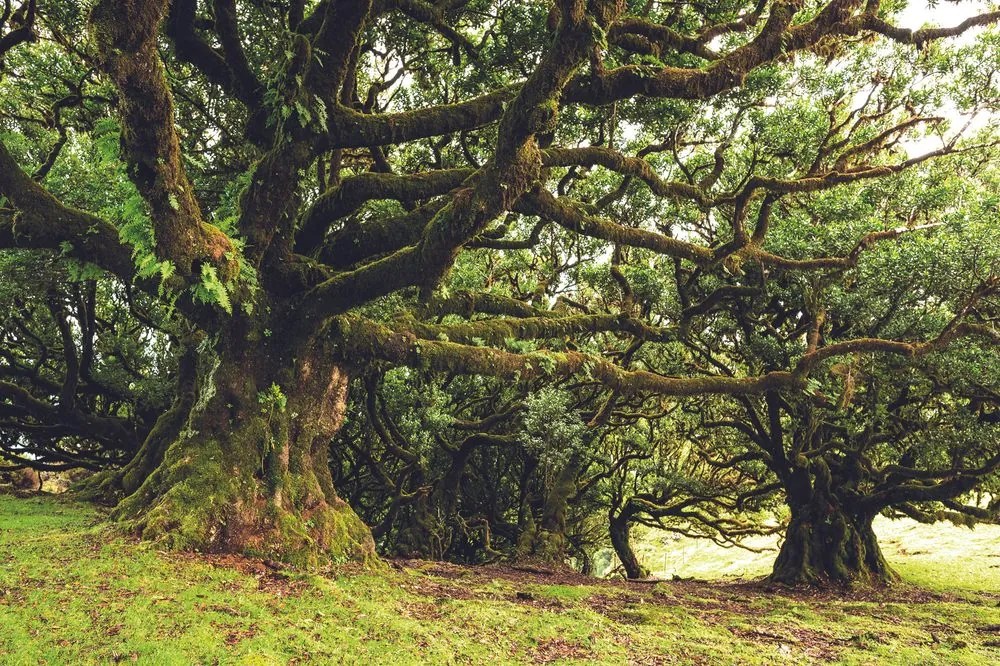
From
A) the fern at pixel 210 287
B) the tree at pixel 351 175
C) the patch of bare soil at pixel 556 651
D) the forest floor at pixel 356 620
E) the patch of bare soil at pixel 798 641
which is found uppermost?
the tree at pixel 351 175

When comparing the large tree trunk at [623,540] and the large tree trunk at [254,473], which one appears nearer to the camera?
the large tree trunk at [254,473]

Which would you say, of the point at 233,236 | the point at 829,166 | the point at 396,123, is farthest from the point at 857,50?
the point at 233,236

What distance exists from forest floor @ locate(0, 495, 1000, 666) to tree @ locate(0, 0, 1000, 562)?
987 millimetres

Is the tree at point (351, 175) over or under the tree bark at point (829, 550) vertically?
over

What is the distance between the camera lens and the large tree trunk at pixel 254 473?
7.71m

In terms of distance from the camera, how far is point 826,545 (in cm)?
1672

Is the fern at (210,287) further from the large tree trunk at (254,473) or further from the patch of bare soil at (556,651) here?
the patch of bare soil at (556,651)

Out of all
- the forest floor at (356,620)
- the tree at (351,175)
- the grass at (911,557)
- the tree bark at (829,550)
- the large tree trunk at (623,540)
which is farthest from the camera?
the large tree trunk at (623,540)

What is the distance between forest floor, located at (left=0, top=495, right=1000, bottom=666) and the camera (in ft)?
16.2

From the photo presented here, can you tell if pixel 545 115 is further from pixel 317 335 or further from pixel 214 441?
pixel 214 441

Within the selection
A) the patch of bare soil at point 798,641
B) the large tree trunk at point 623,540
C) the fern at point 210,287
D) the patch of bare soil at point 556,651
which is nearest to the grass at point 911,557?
the large tree trunk at point 623,540

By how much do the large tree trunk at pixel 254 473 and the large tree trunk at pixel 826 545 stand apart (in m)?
12.4

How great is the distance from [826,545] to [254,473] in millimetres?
15012

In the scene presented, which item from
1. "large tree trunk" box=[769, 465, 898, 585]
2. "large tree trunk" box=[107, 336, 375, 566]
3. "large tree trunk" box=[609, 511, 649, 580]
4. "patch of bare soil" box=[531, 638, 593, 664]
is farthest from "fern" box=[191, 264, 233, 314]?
"large tree trunk" box=[609, 511, 649, 580]
